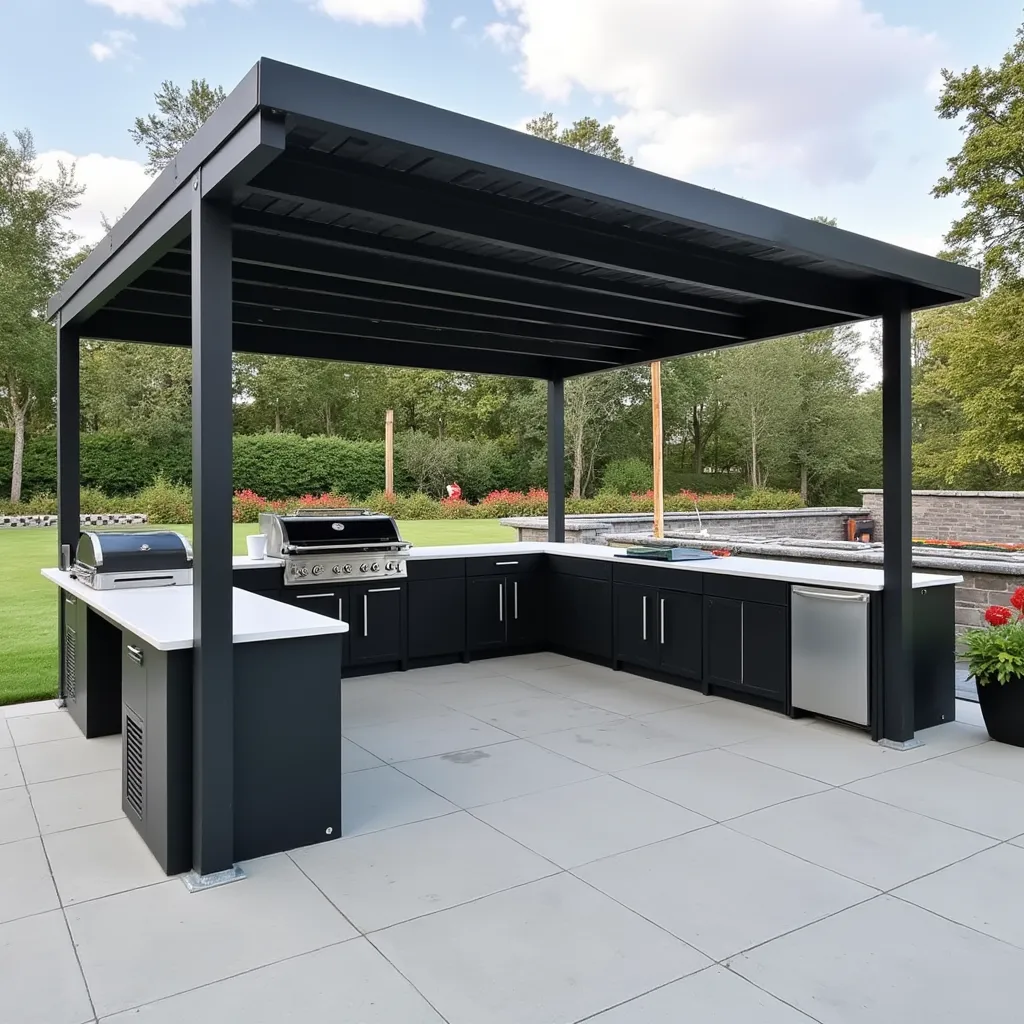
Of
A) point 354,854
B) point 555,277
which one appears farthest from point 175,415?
point 354,854

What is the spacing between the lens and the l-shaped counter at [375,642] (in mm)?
2764

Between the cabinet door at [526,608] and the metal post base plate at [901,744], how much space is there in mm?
2739

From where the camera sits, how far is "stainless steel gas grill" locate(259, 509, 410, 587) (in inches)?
200

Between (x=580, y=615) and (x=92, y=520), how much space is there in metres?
9.73

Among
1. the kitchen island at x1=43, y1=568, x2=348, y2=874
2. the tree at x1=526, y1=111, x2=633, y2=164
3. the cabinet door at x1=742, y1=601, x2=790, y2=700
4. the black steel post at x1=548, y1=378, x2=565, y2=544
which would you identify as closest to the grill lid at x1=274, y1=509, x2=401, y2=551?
the black steel post at x1=548, y1=378, x2=565, y2=544

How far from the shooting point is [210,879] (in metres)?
2.59

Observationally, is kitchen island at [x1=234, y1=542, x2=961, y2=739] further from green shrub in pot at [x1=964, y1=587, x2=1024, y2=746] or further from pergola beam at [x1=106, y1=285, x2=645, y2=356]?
pergola beam at [x1=106, y1=285, x2=645, y2=356]

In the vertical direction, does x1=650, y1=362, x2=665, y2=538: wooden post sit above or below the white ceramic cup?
above

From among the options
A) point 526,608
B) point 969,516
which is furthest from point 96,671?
point 969,516

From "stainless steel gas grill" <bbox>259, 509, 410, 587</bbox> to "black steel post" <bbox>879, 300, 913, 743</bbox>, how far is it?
293cm

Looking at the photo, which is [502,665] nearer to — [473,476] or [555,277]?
[555,277]

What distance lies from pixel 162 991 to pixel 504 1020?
86cm

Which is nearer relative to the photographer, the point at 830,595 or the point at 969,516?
the point at 830,595

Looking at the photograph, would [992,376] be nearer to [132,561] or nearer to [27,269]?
[132,561]
